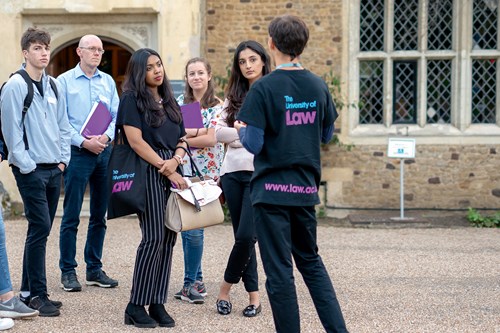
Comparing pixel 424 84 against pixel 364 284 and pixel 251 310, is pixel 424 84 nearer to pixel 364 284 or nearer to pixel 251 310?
pixel 364 284

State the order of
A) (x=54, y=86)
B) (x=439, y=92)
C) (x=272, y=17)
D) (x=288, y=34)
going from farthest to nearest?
(x=439, y=92), (x=272, y=17), (x=54, y=86), (x=288, y=34)

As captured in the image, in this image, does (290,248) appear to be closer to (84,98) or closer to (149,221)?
(149,221)

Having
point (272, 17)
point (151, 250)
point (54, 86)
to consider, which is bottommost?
point (151, 250)

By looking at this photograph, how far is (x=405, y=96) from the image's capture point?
40.1 feet

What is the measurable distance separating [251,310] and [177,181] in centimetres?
105

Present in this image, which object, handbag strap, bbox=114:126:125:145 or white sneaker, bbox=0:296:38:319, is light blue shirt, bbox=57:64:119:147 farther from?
white sneaker, bbox=0:296:38:319

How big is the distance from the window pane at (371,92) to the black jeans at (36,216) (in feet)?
22.6

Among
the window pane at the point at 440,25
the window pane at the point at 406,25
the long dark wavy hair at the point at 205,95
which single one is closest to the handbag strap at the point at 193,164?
the long dark wavy hair at the point at 205,95

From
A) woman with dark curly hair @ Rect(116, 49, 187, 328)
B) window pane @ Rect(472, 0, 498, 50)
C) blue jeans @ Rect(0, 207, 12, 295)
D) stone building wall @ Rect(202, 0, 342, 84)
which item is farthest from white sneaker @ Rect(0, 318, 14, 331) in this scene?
window pane @ Rect(472, 0, 498, 50)

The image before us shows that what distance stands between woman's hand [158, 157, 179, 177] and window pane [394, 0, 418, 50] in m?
6.98

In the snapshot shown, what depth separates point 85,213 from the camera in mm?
11844

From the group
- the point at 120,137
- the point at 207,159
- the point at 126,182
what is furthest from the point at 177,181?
the point at 207,159

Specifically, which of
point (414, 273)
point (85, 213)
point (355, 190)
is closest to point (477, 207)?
point (355, 190)

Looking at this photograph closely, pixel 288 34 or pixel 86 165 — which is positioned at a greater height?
pixel 288 34
